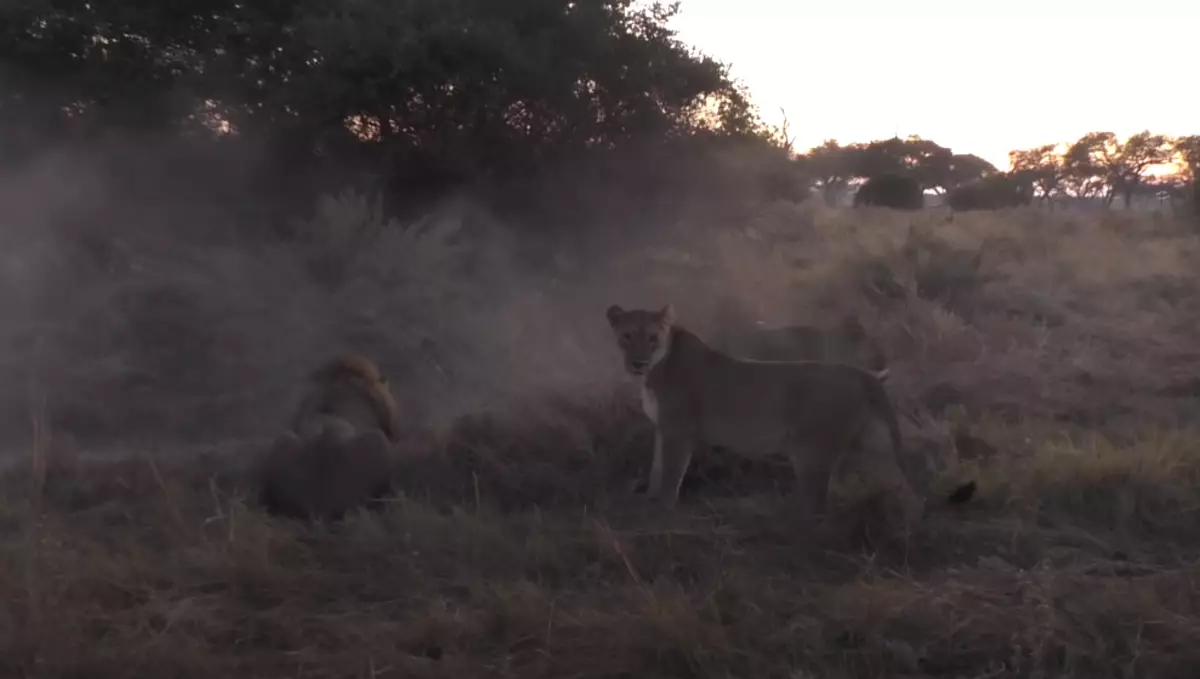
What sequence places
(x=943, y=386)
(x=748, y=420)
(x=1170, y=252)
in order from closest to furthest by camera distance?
(x=748, y=420)
(x=943, y=386)
(x=1170, y=252)

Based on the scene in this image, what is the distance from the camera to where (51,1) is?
1119 centimetres

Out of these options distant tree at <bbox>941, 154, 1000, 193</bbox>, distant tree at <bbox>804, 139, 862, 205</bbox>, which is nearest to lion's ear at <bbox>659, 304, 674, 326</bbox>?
distant tree at <bbox>804, 139, 862, 205</bbox>

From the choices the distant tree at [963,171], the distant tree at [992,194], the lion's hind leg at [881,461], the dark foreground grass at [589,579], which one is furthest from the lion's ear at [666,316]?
the distant tree at [963,171]

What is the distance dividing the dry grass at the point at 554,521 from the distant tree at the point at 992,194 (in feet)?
71.5

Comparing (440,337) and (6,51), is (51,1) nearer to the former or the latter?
(6,51)

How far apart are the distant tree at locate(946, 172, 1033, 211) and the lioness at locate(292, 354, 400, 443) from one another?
87.9 ft

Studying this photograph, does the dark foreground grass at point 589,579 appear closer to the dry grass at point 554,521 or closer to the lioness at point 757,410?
the dry grass at point 554,521

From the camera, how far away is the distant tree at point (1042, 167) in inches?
1480

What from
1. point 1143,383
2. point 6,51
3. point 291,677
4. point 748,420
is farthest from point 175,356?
point 1143,383

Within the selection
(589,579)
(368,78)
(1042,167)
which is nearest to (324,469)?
(589,579)

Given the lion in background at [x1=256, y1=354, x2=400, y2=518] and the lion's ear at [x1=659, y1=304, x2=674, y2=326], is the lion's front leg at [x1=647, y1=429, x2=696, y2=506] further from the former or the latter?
the lion in background at [x1=256, y1=354, x2=400, y2=518]

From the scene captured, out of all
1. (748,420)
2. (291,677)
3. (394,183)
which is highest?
(394,183)

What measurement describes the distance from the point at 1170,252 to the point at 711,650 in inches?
602

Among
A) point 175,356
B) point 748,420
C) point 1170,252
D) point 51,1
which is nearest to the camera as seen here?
point 748,420
